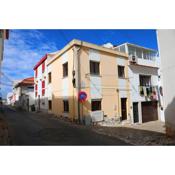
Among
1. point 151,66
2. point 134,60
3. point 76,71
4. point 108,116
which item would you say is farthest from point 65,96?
point 151,66

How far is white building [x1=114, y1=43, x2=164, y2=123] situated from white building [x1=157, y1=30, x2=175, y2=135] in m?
1.37

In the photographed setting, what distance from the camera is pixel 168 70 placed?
2.96 meters

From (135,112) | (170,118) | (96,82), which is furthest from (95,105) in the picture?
(170,118)

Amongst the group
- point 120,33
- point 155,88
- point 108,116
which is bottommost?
point 108,116

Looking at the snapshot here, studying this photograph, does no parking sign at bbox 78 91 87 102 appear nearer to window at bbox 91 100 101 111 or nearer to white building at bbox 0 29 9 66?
window at bbox 91 100 101 111

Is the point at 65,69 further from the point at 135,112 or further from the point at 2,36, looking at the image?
the point at 135,112

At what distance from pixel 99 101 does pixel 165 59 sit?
2159 mm

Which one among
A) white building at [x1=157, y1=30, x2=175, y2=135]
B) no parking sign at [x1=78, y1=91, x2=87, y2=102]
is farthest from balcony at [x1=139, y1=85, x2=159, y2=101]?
no parking sign at [x1=78, y1=91, x2=87, y2=102]

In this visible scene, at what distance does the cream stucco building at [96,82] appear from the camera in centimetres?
443
